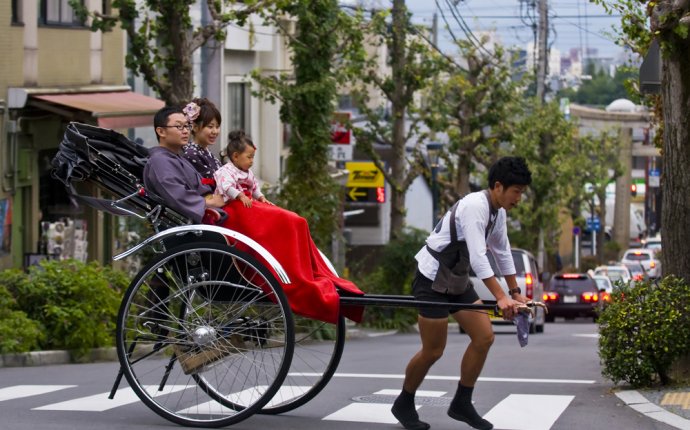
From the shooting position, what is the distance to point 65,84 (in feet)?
76.0

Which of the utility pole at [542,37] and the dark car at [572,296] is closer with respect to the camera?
the dark car at [572,296]

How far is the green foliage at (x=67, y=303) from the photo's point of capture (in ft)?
49.5

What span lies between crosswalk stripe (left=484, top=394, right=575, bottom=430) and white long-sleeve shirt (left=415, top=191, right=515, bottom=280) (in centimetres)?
119

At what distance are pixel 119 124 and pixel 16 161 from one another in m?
2.00

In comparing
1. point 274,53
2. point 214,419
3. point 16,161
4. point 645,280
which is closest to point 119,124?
point 16,161

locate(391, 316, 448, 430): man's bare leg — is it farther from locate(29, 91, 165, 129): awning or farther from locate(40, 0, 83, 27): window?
locate(40, 0, 83, 27): window

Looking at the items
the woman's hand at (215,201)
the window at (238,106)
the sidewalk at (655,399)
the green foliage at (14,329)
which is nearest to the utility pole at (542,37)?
the window at (238,106)

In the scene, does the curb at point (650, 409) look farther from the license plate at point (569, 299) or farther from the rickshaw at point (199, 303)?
the license plate at point (569, 299)

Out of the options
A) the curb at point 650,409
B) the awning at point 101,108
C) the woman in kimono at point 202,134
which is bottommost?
the curb at point 650,409

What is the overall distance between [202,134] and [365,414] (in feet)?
7.64

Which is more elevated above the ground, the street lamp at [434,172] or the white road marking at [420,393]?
the street lamp at [434,172]

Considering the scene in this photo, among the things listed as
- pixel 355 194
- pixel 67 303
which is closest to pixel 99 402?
pixel 67 303

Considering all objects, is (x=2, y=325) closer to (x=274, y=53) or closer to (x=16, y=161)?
(x=16, y=161)

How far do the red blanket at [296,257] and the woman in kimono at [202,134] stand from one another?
650 millimetres
